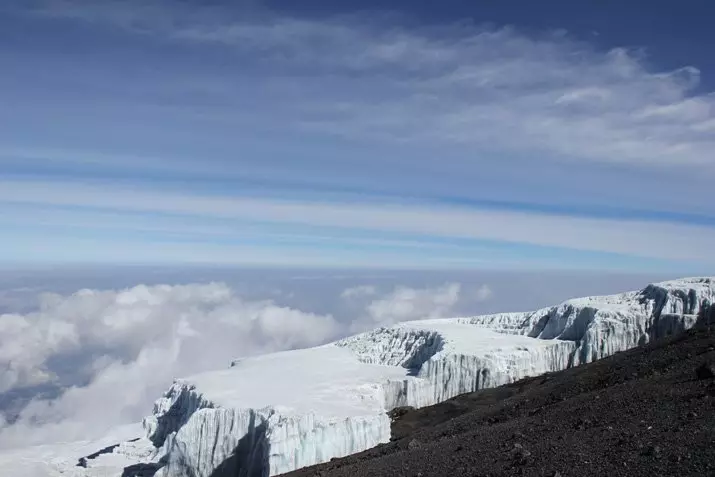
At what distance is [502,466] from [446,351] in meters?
42.3

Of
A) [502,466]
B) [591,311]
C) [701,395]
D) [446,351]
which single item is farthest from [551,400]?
[591,311]

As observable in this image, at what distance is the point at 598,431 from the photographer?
2442 cm

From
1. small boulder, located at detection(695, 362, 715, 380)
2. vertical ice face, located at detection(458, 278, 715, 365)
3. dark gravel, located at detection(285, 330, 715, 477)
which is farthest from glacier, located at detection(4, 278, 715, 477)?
small boulder, located at detection(695, 362, 715, 380)

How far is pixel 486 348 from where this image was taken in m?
66.3

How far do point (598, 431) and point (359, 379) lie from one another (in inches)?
1385

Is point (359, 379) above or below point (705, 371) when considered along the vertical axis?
below

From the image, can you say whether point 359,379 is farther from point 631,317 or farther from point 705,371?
point 705,371

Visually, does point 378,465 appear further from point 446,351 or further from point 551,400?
point 446,351

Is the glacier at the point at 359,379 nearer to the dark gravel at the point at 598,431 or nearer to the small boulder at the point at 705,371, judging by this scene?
the dark gravel at the point at 598,431

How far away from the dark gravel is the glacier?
5.99 metres

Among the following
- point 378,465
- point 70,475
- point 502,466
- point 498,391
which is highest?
point 502,466

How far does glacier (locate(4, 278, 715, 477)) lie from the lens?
1732 inches

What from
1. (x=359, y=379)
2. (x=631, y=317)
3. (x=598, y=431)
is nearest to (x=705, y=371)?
(x=598, y=431)

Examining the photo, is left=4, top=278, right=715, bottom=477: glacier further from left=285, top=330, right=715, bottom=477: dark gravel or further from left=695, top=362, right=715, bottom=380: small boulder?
left=695, top=362, right=715, bottom=380: small boulder
